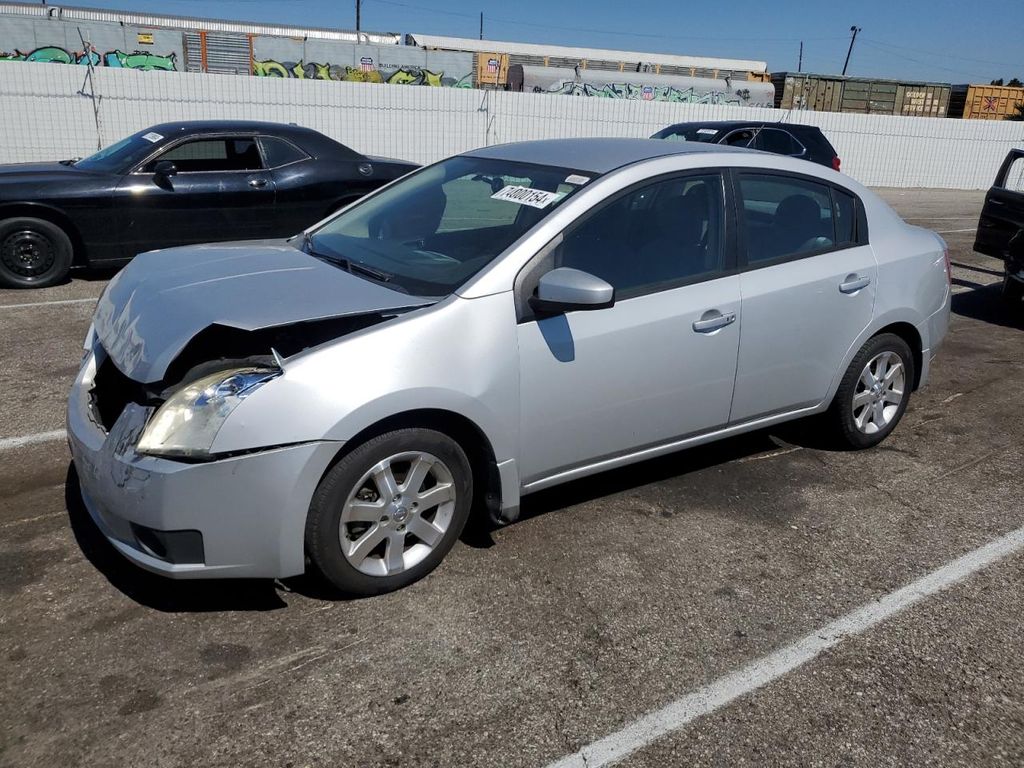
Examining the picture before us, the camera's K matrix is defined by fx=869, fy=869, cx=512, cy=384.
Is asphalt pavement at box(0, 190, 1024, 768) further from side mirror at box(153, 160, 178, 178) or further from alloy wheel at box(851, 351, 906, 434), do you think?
side mirror at box(153, 160, 178, 178)

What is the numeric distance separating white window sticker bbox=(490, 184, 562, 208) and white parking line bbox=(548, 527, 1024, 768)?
78.2 inches

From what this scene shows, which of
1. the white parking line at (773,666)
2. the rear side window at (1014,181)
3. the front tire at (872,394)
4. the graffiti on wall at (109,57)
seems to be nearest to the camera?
the white parking line at (773,666)

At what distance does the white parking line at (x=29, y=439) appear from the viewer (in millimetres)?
4547

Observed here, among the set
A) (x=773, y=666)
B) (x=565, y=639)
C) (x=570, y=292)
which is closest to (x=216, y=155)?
(x=570, y=292)

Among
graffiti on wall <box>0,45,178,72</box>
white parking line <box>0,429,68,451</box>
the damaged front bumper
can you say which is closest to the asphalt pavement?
white parking line <box>0,429,68,451</box>

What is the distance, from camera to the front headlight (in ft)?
9.22

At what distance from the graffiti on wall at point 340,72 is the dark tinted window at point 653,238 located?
30221 mm

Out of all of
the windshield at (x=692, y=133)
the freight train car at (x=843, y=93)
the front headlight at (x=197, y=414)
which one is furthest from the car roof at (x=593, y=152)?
the freight train car at (x=843, y=93)

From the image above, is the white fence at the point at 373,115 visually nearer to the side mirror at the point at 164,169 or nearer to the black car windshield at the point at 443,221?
the side mirror at the point at 164,169

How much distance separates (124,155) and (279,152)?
1457 millimetres

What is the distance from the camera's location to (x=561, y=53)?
47.2 metres

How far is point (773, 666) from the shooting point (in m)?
2.98

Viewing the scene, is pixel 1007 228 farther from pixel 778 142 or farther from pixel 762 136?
pixel 778 142

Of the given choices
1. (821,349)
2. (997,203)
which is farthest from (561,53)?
(821,349)
